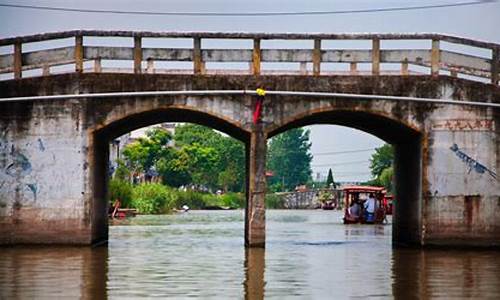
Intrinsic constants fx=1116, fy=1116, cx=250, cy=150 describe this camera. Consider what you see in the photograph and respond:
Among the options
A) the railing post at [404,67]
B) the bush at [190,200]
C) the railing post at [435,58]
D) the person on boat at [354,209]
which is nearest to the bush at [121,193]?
the person on boat at [354,209]

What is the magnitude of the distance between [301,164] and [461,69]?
130594mm

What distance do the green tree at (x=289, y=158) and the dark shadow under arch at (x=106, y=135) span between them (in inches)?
4918

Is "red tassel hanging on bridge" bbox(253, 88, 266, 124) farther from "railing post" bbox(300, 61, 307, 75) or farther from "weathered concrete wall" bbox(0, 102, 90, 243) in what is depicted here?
"weathered concrete wall" bbox(0, 102, 90, 243)

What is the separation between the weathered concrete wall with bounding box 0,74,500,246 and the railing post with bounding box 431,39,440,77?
297 mm

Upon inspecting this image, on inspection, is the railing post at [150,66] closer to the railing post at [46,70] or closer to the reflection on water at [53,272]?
the railing post at [46,70]

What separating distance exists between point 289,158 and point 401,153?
126 meters

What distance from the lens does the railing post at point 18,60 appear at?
88.1 feet

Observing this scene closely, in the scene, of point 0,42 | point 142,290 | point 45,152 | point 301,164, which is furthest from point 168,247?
point 301,164

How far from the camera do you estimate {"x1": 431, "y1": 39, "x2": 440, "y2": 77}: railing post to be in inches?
1063

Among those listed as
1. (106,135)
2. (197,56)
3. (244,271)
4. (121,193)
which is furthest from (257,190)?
(121,193)

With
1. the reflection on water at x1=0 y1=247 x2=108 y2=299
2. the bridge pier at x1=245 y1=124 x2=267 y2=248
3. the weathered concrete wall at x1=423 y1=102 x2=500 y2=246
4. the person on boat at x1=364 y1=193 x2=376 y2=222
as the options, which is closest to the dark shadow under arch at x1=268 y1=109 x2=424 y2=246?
the weathered concrete wall at x1=423 y1=102 x2=500 y2=246

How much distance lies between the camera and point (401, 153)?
3005 cm

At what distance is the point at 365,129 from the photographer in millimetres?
31016

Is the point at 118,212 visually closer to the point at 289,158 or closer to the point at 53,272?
the point at 53,272
